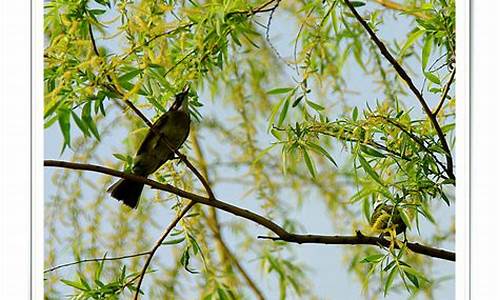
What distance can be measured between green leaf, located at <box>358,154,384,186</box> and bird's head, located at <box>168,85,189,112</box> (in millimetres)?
318

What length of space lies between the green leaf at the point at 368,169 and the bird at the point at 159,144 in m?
0.31

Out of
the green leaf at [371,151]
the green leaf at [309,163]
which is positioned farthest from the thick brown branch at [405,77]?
the green leaf at [309,163]

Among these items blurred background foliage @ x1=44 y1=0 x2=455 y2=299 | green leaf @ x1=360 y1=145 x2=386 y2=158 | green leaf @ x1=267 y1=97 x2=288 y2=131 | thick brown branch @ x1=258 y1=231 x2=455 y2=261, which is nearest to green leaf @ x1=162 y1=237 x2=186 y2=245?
blurred background foliage @ x1=44 y1=0 x2=455 y2=299

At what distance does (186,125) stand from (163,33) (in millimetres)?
165

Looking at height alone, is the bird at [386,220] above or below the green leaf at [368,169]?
below

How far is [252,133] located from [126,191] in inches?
9.3

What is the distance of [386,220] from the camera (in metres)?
1.66

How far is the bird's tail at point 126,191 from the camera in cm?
158

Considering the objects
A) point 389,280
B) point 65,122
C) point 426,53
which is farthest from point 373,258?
point 65,122

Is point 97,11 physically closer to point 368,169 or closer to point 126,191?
point 126,191

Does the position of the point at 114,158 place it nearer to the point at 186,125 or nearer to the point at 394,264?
the point at 186,125

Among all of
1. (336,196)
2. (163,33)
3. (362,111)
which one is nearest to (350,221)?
(336,196)
